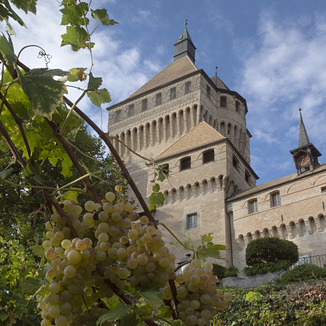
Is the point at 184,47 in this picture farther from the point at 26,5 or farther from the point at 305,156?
the point at 26,5

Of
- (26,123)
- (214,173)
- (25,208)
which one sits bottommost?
(26,123)

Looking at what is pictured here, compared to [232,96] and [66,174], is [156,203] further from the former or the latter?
[232,96]

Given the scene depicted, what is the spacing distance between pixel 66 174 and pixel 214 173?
2448cm

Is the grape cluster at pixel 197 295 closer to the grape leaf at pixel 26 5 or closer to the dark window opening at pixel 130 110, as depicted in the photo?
the grape leaf at pixel 26 5

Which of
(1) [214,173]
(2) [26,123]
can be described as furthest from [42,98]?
(1) [214,173]

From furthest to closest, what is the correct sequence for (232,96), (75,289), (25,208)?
1. (232,96)
2. (25,208)
3. (75,289)

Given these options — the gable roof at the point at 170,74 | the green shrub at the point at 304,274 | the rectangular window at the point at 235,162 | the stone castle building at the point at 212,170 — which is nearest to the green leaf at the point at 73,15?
the stone castle building at the point at 212,170

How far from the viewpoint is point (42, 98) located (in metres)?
0.91

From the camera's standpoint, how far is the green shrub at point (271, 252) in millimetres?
18359

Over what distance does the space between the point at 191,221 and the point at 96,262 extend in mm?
24676

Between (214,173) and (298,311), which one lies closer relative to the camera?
(298,311)

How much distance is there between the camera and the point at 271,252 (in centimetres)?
1861

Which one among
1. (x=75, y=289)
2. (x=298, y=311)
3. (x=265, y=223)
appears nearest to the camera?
(x=75, y=289)

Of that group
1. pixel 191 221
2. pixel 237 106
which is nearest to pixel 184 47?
pixel 237 106
